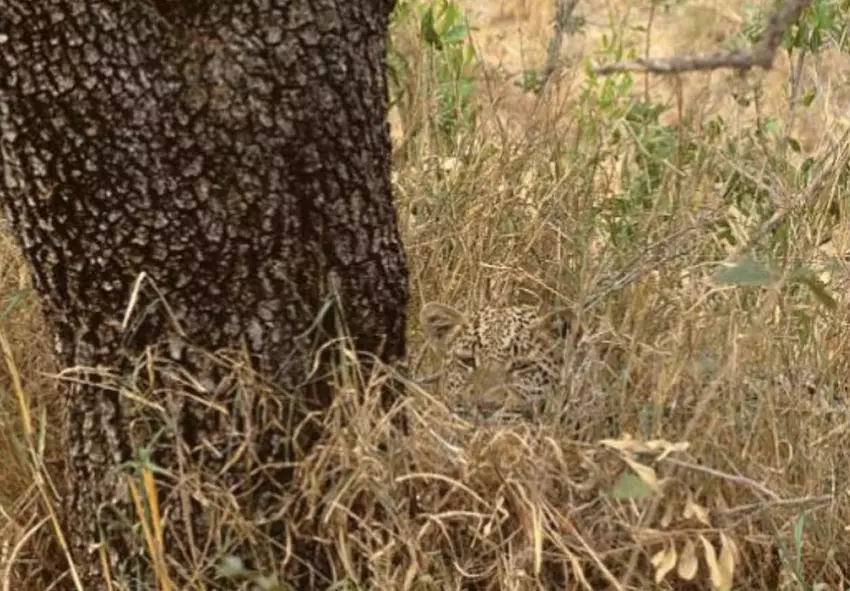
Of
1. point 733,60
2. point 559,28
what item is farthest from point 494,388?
point 559,28

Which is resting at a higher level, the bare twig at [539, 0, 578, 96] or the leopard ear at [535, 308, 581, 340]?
the bare twig at [539, 0, 578, 96]

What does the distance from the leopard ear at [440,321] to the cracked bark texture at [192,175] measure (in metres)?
0.32

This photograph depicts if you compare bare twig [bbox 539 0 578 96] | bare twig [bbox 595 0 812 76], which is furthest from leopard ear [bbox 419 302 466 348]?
bare twig [bbox 595 0 812 76]

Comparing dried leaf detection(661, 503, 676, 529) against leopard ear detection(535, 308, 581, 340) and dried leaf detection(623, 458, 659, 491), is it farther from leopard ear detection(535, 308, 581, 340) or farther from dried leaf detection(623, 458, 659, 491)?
leopard ear detection(535, 308, 581, 340)

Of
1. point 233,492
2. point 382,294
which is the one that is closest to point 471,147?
point 382,294

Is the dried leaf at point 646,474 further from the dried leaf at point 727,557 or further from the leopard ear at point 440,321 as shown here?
the leopard ear at point 440,321

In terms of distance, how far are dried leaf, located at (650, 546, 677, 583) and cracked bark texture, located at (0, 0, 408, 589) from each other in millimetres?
391

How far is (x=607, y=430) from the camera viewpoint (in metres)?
1.69

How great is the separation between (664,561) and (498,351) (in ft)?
1.58

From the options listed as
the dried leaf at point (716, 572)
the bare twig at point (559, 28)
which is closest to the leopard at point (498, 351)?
the dried leaf at point (716, 572)

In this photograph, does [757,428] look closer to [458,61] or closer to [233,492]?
[233,492]

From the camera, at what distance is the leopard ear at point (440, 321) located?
1956mm

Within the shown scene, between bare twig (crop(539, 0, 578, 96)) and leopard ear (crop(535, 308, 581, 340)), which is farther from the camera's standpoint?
bare twig (crop(539, 0, 578, 96))

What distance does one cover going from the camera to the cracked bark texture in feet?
4.76
